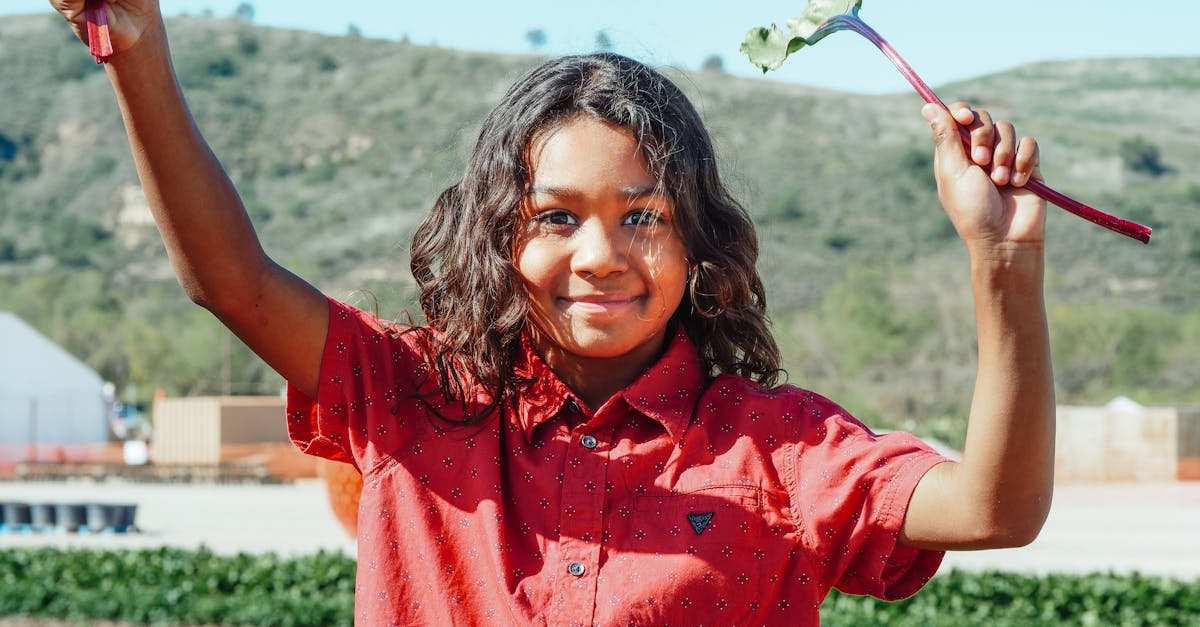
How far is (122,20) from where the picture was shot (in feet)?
4.93

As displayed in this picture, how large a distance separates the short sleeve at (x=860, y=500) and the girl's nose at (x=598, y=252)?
1.00 feet

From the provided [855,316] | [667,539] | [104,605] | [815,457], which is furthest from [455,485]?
[855,316]

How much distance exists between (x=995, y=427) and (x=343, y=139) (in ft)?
246

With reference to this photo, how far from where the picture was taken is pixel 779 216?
60906 millimetres

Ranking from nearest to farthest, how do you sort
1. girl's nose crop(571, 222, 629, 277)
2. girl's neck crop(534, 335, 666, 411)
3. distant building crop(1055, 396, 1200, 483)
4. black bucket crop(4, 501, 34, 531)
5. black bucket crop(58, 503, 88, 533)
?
girl's nose crop(571, 222, 629, 277), girl's neck crop(534, 335, 666, 411), black bucket crop(58, 503, 88, 533), black bucket crop(4, 501, 34, 531), distant building crop(1055, 396, 1200, 483)

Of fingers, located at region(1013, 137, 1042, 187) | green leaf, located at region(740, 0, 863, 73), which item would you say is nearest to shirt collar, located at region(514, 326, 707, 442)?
green leaf, located at region(740, 0, 863, 73)

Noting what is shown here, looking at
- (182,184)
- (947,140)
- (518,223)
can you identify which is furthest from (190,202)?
(947,140)

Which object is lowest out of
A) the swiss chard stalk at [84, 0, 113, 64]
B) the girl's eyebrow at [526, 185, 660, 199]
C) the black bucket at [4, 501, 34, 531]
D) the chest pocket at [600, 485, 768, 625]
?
the black bucket at [4, 501, 34, 531]

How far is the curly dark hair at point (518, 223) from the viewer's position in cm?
184

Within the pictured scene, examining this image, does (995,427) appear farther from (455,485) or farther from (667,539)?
(455,485)

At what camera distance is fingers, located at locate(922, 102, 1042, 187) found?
4.91ft

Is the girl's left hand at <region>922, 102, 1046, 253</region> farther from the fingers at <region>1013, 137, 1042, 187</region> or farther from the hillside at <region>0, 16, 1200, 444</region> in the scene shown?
the hillside at <region>0, 16, 1200, 444</region>

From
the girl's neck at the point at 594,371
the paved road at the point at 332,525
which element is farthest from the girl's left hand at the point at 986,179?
the paved road at the point at 332,525

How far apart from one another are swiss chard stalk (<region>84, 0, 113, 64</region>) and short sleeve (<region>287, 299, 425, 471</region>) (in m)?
0.42
